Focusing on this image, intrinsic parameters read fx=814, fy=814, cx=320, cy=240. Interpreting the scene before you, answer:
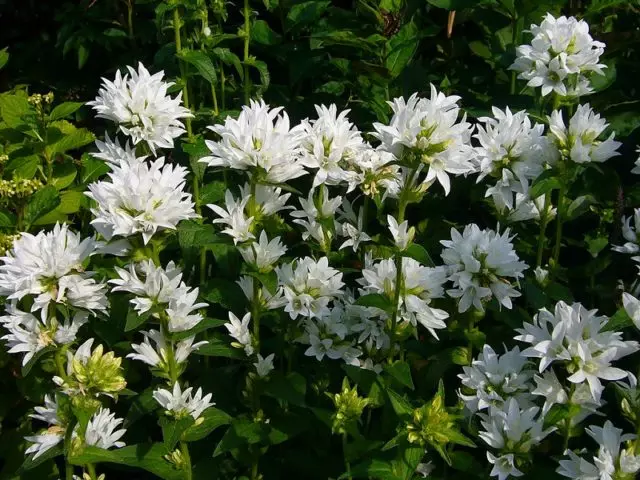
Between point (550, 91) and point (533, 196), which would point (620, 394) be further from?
point (550, 91)

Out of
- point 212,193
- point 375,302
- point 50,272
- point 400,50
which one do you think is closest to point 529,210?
point 375,302

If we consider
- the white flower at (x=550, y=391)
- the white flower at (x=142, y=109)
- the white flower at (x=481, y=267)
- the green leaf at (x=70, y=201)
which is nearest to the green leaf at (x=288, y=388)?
the white flower at (x=481, y=267)

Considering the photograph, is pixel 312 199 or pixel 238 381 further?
pixel 238 381

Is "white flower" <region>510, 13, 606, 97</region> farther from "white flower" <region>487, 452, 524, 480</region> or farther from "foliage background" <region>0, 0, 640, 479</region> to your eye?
"white flower" <region>487, 452, 524, 480</region>

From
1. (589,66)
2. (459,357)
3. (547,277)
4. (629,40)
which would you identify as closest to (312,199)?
(459,357)

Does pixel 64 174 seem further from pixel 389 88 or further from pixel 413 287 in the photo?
pixel 413 287
